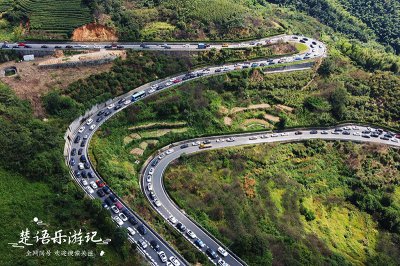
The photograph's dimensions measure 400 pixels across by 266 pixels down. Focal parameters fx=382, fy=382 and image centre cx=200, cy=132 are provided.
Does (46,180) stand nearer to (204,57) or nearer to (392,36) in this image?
(204,57)

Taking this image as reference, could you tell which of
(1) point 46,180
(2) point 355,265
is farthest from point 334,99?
(1) point 46,180

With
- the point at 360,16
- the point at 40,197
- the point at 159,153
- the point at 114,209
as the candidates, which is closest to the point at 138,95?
the point at 159,153

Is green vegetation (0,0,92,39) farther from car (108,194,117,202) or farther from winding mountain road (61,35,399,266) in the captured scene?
car (108,194,117,202)

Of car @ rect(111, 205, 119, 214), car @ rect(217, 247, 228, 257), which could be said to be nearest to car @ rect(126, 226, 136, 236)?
car @ rect(111, 205, 119, 214)

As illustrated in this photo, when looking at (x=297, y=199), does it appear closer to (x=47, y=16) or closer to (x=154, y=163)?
(x=154, y=163)

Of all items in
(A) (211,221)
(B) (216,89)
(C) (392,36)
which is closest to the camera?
(A) (211,221)

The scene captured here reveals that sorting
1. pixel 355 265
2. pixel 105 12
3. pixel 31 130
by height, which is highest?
pixel 105 12
